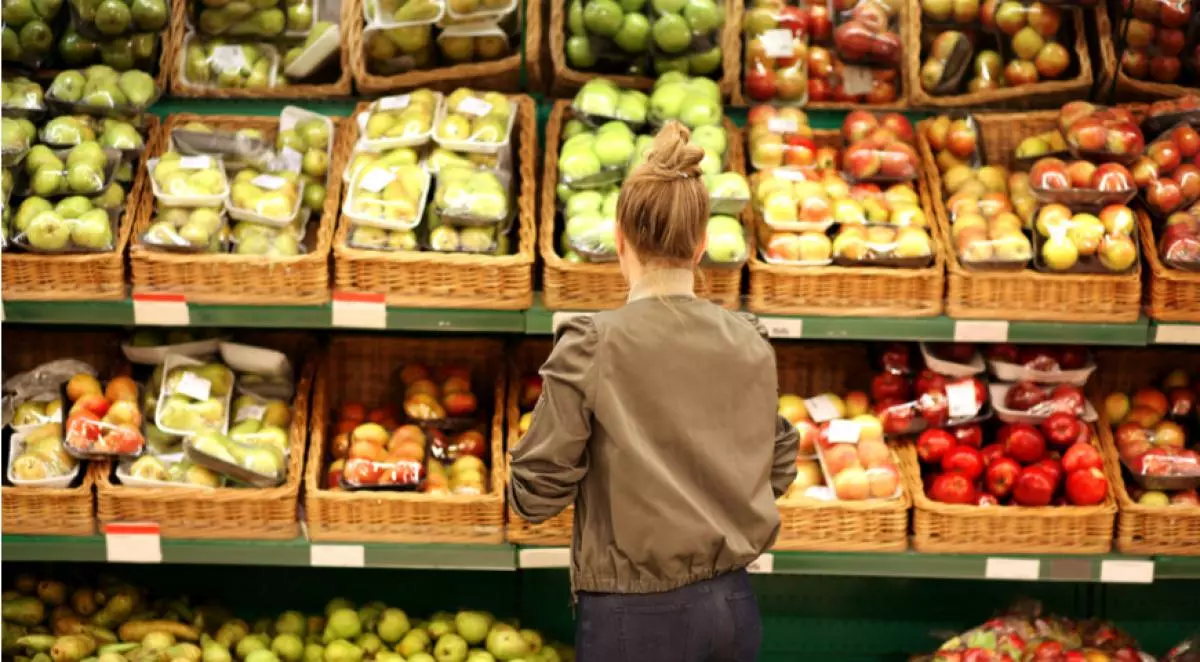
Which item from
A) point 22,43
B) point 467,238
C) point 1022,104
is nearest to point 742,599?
point 467,238

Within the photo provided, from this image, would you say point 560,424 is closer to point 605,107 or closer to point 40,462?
point 605,107

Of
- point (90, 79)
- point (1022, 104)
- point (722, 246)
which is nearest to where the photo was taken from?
point (722, 246)

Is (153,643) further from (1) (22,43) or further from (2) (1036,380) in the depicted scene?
(2) (1036,380)

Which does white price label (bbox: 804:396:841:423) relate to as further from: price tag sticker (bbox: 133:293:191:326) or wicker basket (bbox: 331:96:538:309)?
price tag sticker (bbox: 133:293:191:326)

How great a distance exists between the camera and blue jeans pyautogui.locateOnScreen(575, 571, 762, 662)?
2.31 metres

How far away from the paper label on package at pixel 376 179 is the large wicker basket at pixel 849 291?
2.85 feet

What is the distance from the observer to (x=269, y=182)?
3.42m

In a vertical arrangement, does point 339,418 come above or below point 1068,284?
below

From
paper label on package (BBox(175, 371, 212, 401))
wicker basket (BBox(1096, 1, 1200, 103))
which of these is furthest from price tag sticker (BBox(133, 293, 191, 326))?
wicker basket (BBox(1096, 1, 1200, 103))

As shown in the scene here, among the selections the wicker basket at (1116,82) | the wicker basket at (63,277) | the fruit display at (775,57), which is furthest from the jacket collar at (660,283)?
the wicker basket at (1116,82)

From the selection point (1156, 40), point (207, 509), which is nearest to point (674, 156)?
point (207, 509)

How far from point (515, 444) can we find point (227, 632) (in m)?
0.94

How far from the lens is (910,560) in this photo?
336 centimetres

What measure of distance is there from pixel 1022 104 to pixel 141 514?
248 cm
